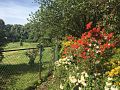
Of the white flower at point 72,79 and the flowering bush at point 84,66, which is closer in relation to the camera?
the flowering bush at point 84,66

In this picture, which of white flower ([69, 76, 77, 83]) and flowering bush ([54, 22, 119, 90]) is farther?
white flower ([69, 76, 77, 83])

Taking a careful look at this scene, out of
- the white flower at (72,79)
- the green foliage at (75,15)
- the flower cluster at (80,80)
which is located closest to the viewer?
the flower cluster at (80,80)

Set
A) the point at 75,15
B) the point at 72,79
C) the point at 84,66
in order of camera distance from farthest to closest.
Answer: the point at 75,15 < the point at 84,66 < the point at 72,79

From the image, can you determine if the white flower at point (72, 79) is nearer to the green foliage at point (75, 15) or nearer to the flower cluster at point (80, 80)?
the flower cluster at point (80, 80)

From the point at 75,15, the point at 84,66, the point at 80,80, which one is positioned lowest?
the point at 80,80

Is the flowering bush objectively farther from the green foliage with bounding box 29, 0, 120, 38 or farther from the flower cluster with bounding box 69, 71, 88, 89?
the green foliage with bounding box 29, 0, 120, 38

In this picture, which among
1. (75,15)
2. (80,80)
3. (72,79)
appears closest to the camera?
(80,80)

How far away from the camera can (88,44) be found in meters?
10.7

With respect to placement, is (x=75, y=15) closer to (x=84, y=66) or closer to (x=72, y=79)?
(x=84, y=66)

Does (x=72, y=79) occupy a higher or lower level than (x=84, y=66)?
lower

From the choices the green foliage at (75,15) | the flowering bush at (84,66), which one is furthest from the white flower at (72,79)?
the green foliage at (75,15)

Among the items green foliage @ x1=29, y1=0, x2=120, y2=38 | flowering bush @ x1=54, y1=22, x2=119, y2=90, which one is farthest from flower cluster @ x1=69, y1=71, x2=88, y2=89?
green foliage @ x1=29, y1=0, x2=120, y2=38

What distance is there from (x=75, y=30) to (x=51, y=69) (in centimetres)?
559

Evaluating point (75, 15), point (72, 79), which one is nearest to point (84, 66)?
point (72, 79)
